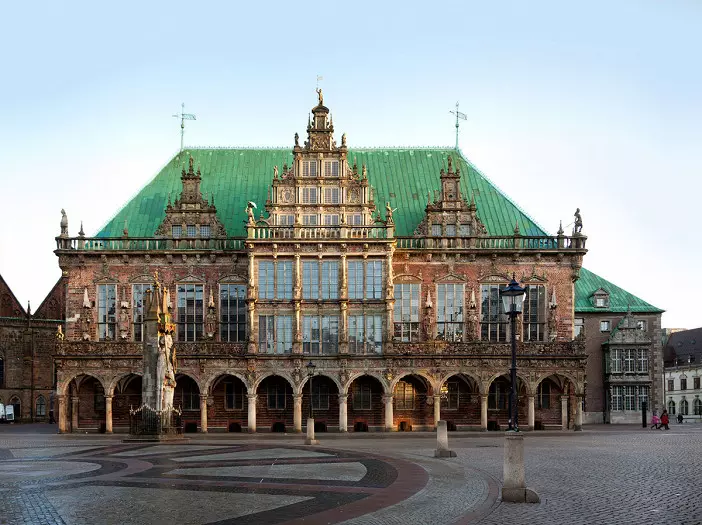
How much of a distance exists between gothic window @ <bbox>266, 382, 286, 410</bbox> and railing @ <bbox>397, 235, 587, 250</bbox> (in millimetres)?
12651

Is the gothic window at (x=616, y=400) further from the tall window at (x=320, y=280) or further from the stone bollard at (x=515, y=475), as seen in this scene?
the stone bollard at (x=515, y=475)

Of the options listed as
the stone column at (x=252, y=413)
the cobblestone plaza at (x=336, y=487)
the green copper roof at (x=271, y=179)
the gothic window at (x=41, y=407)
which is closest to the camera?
the cobblestone plaza at (x=336, y=487)

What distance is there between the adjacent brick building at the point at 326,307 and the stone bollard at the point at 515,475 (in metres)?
38.6

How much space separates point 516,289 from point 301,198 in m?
41.8

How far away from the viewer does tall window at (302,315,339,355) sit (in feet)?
195

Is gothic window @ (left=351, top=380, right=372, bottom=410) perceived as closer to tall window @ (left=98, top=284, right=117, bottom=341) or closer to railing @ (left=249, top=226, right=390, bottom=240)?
railing @ (left=249, top=226, right=390, bottom=240)

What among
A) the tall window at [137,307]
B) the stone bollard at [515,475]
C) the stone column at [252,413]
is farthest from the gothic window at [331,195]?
the stone bollard at [515,475]

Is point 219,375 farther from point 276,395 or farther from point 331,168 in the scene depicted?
point 331,168

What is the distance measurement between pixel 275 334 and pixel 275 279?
362cm

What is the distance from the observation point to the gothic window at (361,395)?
6116 centimetres

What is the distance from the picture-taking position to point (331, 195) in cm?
6188

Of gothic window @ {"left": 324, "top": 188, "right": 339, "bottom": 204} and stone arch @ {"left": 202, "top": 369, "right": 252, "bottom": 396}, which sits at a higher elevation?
gothic window @ {"left": 324, "top": 188, "right": 339, "bottom": 204}

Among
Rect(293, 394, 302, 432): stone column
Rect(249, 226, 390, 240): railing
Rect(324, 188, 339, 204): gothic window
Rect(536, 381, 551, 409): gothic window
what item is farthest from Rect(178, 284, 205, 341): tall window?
Rect(536, 381, 551, 409): gothic window

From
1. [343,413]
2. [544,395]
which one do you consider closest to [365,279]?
[343,413]
